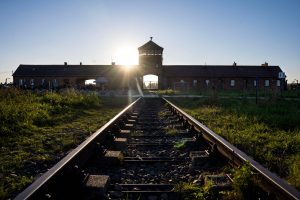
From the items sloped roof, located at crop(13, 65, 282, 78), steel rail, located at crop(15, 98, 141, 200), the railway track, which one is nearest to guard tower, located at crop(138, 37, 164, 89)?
sloped roof, located at crop(13, 65, 282, 78)

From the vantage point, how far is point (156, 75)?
194ft

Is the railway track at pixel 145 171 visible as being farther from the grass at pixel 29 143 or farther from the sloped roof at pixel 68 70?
the sloped roof at pixel 68 70

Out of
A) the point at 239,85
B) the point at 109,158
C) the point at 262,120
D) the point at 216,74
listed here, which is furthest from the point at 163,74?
the point at 109,158

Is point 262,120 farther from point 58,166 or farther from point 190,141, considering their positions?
point 58,166

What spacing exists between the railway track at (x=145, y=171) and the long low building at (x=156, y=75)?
53.3 m

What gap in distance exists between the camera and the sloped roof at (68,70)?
62.3 meters

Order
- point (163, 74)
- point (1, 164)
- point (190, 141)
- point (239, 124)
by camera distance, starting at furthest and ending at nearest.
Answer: point (163, 74), point (239, 124), point (190, 141), point (1, 164)

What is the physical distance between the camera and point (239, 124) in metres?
8.45

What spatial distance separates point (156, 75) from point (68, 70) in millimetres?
17046

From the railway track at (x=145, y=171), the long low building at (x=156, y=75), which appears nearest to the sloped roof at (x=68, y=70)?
the long low building at (x=156, y=75)

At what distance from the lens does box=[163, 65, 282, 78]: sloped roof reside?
61812 mm

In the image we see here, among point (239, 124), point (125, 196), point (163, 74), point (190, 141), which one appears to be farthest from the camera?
point (163, 74)

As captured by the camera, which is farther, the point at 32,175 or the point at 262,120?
the point at 262,120

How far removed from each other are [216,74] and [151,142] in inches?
2262
